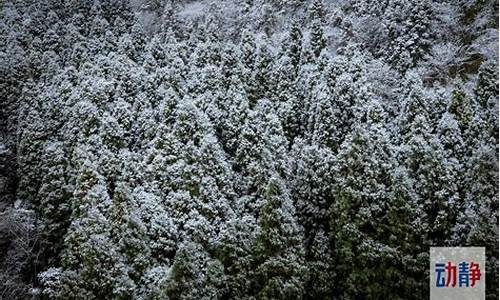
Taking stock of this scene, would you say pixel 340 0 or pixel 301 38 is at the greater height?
pixel 340 0

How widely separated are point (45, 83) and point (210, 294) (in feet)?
59.9

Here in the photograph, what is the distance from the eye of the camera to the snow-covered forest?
20.3 m

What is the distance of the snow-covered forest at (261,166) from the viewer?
20312mm

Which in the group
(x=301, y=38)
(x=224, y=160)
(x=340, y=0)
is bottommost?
(x=224, y=160)

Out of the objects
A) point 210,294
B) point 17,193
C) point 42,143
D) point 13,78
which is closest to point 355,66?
point 210,294

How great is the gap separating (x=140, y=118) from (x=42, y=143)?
5.14 m

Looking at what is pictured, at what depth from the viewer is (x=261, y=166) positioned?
22891mm

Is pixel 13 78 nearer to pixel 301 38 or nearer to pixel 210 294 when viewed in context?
pixel 301 38

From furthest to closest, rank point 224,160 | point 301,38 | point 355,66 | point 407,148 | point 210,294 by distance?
point 301,38 < point 355,66 < point 224,160 < point 407,148 < point 210,294

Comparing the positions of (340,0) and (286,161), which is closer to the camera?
(286,161)

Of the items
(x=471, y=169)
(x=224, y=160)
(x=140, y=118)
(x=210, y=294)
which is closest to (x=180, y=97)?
(x=140, y=118)

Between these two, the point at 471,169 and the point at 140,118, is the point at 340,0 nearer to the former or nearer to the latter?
the point at 140,118

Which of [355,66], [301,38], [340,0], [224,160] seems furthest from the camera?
[340,0]

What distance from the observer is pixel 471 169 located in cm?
2053
